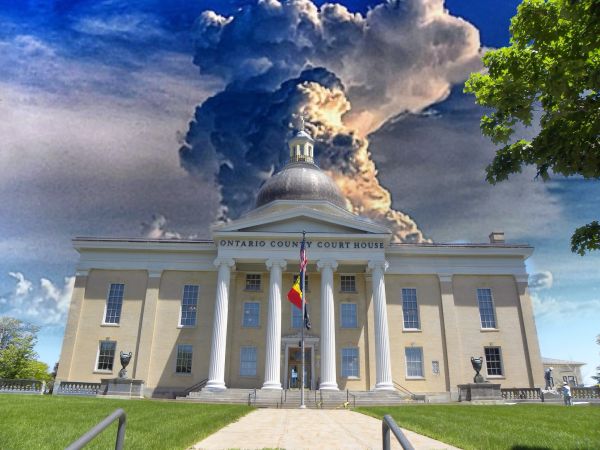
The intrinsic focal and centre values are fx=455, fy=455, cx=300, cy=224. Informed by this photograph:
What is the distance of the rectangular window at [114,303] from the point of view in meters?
34.7

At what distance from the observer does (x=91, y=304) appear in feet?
114

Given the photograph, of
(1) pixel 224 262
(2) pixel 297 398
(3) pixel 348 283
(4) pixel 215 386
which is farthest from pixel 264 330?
(3) pixel 348 283

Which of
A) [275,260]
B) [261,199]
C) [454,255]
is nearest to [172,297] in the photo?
[275,260]

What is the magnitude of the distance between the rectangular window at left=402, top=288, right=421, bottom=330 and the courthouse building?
77mm

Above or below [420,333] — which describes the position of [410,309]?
above

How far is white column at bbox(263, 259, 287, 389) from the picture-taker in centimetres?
3009

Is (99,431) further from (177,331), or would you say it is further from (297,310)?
(177,331)

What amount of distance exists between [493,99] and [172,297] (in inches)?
1180

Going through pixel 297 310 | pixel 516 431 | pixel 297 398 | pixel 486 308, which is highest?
pixel 486 308

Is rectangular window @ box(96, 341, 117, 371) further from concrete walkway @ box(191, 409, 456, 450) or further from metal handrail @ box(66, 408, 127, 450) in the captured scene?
metal handrail @ box(66, 408, 127, 450)

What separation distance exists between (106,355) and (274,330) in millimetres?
13040

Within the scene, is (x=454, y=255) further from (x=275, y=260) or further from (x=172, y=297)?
(x=172, y=297)

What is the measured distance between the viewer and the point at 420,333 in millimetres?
34219

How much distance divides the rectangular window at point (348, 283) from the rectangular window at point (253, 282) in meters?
6.57
